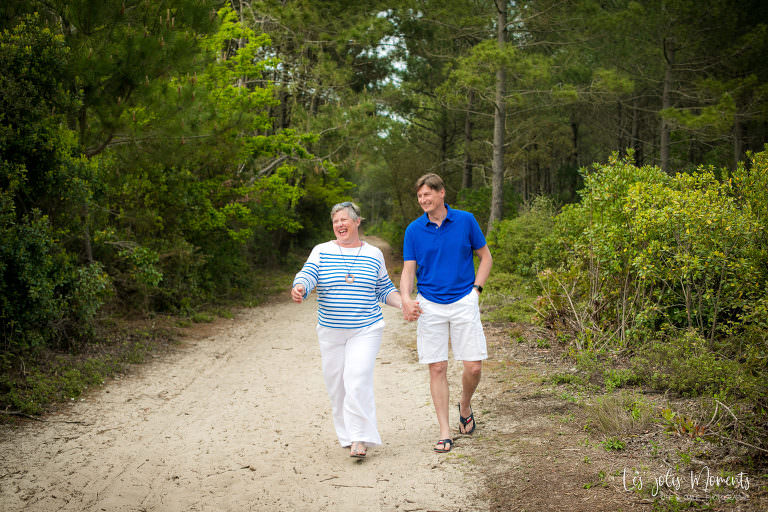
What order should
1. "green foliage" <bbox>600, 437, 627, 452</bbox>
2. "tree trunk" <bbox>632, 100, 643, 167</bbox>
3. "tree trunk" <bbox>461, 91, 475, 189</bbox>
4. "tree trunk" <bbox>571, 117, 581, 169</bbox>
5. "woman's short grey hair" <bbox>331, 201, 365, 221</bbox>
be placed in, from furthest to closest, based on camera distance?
"tree trunk" <bbox>571, 117, 581, 169</bbox> < "tree trunk" <bbox>632, 100, 643, 167</bbox> < "tree trunk" <bbox>461, 91, 475, 189</bbox> < "woman's short grey hair" <bbox>331, 201, 365, 221</bbox> < "green foliage" <bbox>600, 437, 627, 452</bbox>

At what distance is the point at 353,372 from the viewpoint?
4723mm

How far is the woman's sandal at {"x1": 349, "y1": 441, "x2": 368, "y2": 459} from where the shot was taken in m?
4.82

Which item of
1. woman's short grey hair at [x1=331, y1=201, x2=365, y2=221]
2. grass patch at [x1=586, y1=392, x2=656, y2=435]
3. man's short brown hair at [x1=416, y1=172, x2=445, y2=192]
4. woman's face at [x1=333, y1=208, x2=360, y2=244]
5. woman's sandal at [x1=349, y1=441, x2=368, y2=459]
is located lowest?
woman's sandal at [x1=349, y1=441, x2=368, y2=459]

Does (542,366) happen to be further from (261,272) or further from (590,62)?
(590,62)

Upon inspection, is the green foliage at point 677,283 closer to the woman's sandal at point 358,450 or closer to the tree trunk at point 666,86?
the woman's sandal at point 358,450

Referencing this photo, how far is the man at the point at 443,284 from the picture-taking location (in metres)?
4.69

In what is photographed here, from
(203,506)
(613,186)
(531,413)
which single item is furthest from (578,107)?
(203,506)

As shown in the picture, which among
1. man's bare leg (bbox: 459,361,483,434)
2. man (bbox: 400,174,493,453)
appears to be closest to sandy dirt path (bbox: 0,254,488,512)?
man's bare leg (bbox: 459,361,483,434)

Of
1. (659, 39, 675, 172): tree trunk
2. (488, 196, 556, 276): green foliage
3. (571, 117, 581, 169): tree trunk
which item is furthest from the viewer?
(571, 117, 581, 169): tree trunk

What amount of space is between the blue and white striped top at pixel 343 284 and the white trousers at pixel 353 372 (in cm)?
10

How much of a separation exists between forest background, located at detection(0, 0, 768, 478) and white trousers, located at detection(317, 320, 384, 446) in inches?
92.3

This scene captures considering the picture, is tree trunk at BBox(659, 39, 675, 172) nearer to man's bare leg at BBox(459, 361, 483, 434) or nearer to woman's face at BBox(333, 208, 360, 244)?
man's bare leg at BBox(459, 361, 483, 434)

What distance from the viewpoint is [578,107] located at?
32.3 metres

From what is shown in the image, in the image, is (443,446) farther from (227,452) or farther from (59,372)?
(59,372)
